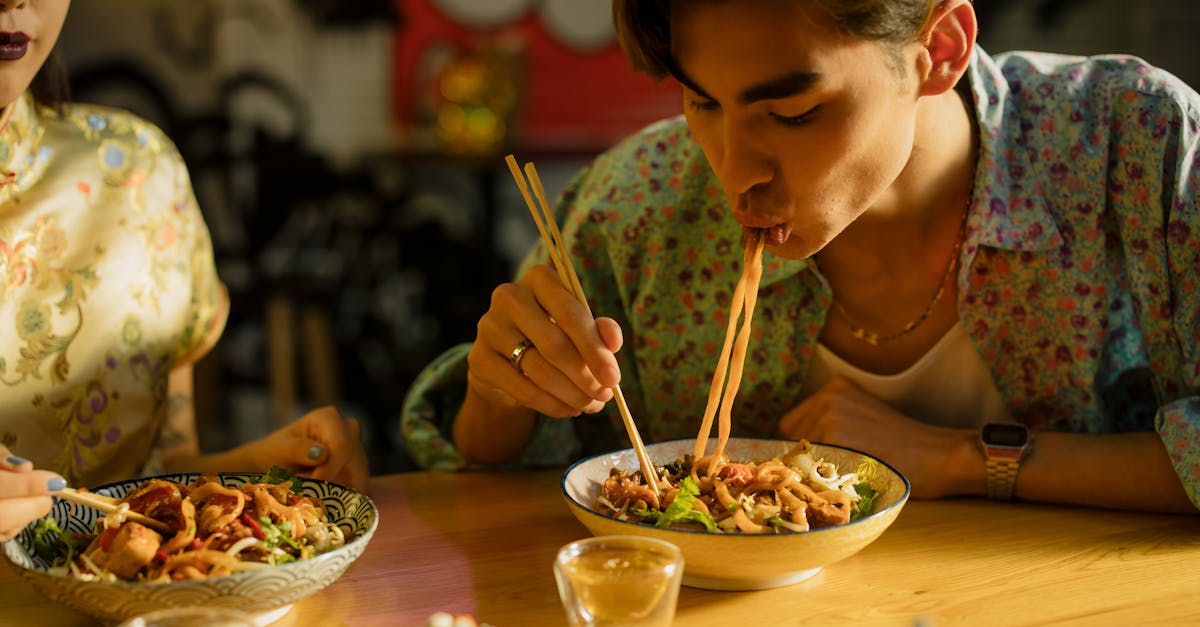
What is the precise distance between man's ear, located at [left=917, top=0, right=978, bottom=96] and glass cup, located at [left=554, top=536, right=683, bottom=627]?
78cm

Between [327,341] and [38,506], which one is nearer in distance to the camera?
[38,506]

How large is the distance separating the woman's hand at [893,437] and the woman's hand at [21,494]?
105 cm

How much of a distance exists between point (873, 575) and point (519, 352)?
1.75 ft

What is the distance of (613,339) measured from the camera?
4.57 feet

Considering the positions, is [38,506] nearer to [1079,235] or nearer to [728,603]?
[728,603]

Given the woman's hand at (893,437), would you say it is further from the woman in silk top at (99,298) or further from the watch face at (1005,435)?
the woman in silk top at (99,298)

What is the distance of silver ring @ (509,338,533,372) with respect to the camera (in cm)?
147

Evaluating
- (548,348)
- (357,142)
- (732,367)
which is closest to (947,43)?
(732,367)

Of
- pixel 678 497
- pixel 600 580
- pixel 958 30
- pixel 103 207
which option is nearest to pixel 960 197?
pixel 958 30

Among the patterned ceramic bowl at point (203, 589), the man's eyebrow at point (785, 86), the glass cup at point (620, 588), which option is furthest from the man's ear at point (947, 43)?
the patterned ceramic bowl at point (203, 589)

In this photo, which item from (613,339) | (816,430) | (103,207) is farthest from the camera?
(103,207)

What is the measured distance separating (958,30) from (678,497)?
731 mm

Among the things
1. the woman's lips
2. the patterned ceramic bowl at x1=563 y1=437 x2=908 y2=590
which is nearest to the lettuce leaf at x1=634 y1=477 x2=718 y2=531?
the patterned ceramic bowl at x1=563 y1=437 x2=908 y2=590

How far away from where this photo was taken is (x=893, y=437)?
165cm
